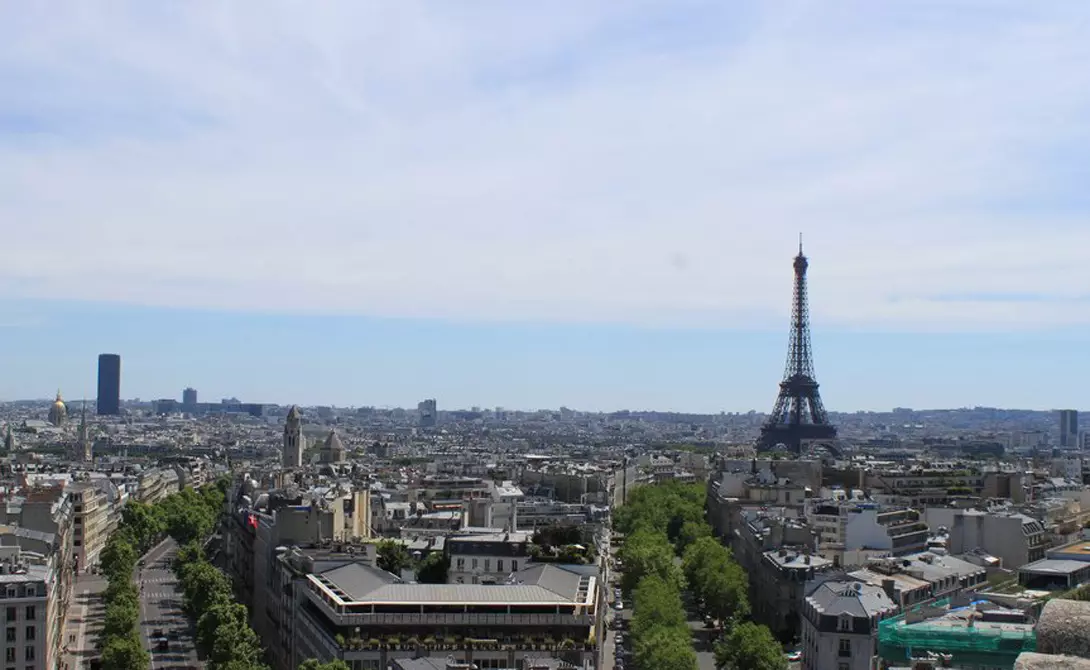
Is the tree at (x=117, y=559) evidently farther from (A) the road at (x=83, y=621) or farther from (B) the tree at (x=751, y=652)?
(B) the tree at (x=751, y=652)

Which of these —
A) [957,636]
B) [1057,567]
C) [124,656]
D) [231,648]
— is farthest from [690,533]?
[957,636]

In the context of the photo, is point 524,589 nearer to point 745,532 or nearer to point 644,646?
point 644,646

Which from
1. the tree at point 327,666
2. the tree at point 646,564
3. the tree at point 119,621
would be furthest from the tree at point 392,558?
the tree at point 327,666

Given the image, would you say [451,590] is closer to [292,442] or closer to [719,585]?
[719,585]

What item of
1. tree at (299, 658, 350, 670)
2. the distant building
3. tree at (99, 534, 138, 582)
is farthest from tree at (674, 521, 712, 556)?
tree at (299, 658, 350, 670)

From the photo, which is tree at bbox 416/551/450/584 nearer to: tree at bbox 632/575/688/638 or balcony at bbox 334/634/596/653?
tree at bbox 632/575/688/638

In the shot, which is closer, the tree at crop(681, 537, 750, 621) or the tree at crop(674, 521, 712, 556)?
the tree at crop(681, 537, 750, 621)

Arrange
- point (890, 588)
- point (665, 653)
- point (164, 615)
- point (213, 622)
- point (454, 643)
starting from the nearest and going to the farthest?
point (454, 643), point (665, 653), point (890, 588), point (213, 622), point (164, 615)
